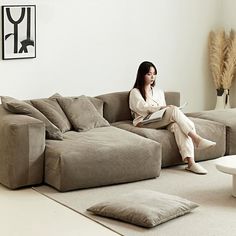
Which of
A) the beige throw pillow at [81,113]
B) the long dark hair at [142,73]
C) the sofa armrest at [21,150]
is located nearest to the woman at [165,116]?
the long dark hair at [142,73]

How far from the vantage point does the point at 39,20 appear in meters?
6.66

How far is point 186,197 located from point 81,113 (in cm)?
152

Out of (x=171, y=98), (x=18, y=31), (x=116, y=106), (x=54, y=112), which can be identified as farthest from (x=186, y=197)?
(x=18, y=31)

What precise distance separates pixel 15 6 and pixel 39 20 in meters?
0.33

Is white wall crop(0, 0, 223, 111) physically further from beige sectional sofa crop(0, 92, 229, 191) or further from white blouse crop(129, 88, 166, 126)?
beige sectional sofa crop(0, 92, 229, 191)

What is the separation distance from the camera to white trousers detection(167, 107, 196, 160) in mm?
6074

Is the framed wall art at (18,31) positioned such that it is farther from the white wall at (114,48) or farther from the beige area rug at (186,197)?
the beige area rug at (186,197)

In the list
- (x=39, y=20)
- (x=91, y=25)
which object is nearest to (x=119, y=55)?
(x=91, y=25)

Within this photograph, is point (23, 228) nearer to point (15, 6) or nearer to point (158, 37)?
point (15, 6)

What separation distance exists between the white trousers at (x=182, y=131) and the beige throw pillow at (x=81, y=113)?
69cm

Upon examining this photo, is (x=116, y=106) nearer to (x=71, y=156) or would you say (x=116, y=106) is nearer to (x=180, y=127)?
(x=180, y=127)

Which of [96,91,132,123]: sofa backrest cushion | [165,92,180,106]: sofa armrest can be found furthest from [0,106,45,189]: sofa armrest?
[165,92,180,106]: sofa armrest

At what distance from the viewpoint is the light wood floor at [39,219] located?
440 cm

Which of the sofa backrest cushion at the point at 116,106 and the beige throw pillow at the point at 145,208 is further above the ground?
the sofa backrest cushion at the point at 116,106
